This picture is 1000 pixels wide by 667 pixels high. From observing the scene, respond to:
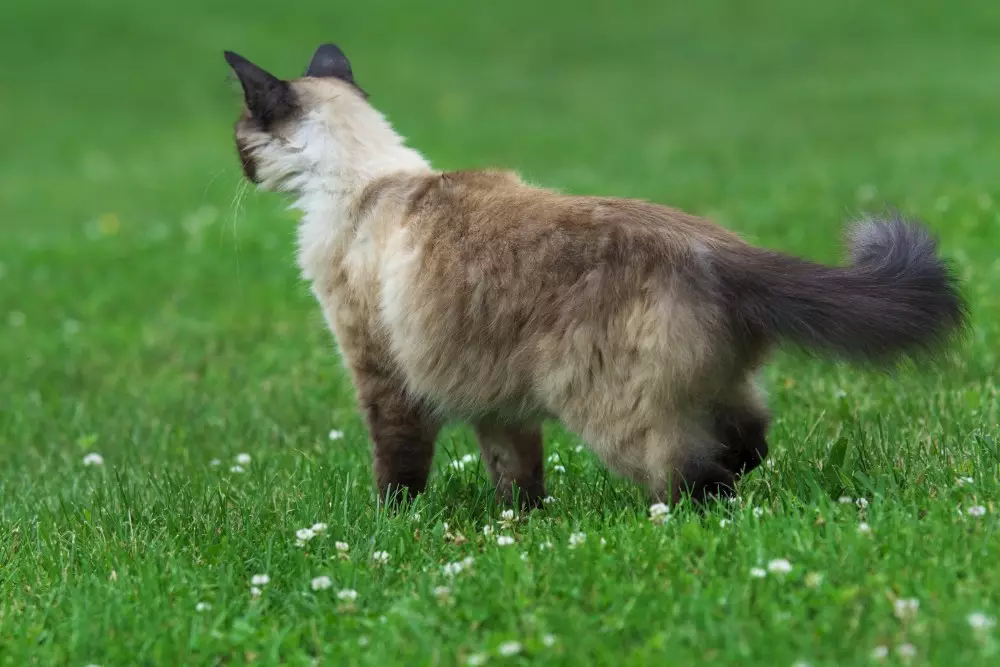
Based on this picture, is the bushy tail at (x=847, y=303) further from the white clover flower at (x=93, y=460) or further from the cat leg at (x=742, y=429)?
the white clover flower at (x=93, y=460)

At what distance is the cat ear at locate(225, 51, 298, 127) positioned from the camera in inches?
184

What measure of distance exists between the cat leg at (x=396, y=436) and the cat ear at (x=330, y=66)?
1.45m

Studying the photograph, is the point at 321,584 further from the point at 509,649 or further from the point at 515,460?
the point at 515,460

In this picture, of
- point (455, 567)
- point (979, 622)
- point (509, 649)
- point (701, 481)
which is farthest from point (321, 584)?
point (979, 622)

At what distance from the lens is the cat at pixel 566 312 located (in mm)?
3719

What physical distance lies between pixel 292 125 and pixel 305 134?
2.6 inches

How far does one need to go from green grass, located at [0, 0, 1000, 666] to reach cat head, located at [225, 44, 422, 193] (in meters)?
0.41

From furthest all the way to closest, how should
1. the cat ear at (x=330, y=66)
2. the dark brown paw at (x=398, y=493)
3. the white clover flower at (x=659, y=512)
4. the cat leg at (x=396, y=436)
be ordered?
the cat ear at (x=330, y=66)
the cat leg at (x=396, y=436)
the dark brown paw at (x=398, y=493)
the white clover flower at (x=659, y=512)

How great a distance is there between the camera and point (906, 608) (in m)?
2.87

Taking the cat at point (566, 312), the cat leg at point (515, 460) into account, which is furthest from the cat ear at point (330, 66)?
the cat leg at point (515, 460)

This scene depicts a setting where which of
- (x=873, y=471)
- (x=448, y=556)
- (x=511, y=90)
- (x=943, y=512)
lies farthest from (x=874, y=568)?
(x=511, y=90)

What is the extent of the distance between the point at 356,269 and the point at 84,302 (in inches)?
226

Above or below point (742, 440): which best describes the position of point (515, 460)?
below

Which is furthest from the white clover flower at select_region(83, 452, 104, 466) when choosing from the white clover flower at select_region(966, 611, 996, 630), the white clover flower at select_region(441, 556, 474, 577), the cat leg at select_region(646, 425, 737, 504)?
the white clover flower at select_region(966, 611, 996, 630)
